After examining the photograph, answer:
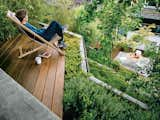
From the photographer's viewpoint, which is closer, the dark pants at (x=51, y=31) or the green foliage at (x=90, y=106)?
the green foliage at (x=90, y=106)

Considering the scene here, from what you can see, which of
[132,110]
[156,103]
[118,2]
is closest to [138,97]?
[156,103]

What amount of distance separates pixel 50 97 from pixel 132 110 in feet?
4.44

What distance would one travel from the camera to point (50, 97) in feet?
11.3

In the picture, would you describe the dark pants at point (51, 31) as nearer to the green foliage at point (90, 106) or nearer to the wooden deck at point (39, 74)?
the wooden deck at point (39, 74)

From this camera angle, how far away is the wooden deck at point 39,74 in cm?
342

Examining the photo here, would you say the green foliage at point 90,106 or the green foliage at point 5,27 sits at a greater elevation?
the green foliage at point 5,27

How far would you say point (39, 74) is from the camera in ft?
13.4

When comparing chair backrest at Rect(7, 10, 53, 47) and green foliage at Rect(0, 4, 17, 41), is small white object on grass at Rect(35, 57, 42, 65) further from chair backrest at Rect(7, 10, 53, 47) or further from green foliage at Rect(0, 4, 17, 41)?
green foliage at Rect(0, 4, 17, 41)

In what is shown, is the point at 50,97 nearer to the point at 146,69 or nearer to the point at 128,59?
the point at 146,69

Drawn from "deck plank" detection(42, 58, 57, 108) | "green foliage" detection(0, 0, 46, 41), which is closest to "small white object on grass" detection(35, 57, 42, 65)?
"deck plank" detection(42, 58, 57, 108)

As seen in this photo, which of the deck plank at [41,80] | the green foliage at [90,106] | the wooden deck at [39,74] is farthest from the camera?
the deck plank at [41,80]

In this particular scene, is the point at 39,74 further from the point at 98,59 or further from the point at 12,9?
the point at 98,59

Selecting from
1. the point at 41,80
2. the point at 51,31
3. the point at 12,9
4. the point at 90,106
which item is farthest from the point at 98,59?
the point at 90,106

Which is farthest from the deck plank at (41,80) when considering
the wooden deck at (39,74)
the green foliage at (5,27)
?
the green foliage at (5,27)
